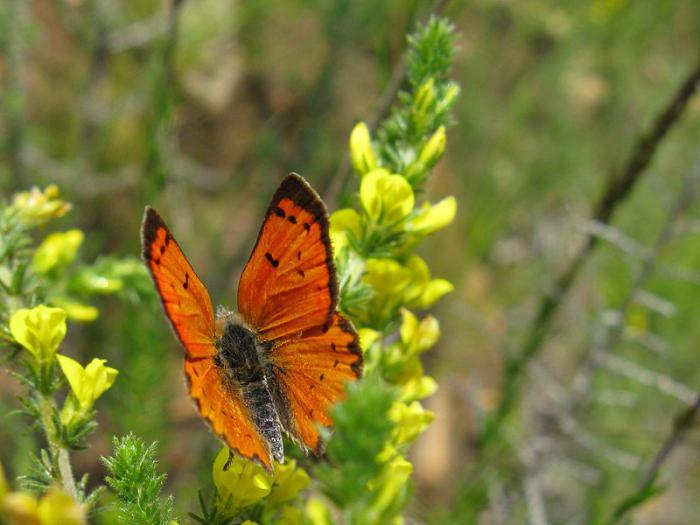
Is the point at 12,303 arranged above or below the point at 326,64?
below

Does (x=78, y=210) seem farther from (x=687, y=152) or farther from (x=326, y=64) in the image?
(x=687, y=152)

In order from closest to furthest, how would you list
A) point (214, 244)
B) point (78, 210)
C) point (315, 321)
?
point (315, 321) < point (78, 210) < point (214, 244)

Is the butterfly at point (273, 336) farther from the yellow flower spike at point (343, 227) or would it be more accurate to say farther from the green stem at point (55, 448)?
the green stem at point (55, 448)

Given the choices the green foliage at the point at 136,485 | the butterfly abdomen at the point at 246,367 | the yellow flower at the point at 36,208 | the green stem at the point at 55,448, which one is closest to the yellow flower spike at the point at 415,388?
the butterfly abdomen at the point at 246,367

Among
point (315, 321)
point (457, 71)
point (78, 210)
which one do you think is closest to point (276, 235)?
point (315, 321)

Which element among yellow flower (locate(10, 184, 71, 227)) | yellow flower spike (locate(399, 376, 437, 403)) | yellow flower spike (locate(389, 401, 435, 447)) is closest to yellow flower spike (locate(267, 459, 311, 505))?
yellow flower spike (locate(389, 401, 435, 447))

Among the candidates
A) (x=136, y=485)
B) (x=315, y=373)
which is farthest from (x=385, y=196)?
(x=136, y=485)

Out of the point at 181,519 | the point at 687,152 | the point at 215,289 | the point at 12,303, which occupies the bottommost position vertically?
the point at 181,519
